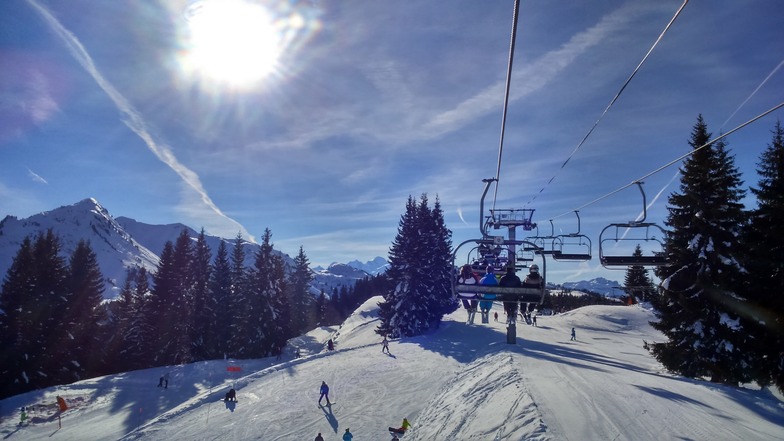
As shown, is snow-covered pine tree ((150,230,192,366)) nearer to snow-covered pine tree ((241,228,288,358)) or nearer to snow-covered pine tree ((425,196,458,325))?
snow-covered pine tree ((241,228,288,358))

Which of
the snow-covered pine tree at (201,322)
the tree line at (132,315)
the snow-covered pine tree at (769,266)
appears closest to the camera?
the snow-covered pine tree at (769,266)

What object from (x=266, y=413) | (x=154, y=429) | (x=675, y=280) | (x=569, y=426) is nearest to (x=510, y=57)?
(x=569, y=426)

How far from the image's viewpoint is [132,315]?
41.9 metres

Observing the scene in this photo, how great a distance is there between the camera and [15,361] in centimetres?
3222

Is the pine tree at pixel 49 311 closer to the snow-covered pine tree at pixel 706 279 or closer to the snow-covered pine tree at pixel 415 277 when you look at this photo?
the snow-covered pine tree at pixel 415 277

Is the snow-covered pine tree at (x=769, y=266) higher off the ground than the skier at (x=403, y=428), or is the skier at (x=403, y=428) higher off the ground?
the snow-covered pine tree at (x=769, y=266)

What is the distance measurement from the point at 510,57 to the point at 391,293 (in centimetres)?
3692

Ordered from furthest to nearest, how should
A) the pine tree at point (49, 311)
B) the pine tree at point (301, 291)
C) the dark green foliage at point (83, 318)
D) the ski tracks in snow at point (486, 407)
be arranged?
the pine tree at point (301, 291) → the dark green foliage at point (83, 318) → the pine tree at point (49, 311) → the ski tracks in snow at point (486, 407)

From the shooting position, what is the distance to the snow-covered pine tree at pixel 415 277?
39250mm

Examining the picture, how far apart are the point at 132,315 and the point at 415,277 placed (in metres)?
30.3

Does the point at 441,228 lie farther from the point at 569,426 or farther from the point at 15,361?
the point at 15,361

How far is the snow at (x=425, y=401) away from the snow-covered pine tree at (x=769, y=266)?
1774mm

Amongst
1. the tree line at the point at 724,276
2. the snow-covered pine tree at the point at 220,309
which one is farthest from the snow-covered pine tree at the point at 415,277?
the tree line at the point at 724,276

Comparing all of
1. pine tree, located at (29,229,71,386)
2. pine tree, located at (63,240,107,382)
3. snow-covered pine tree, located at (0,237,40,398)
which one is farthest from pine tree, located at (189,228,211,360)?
snow-covered pine tree, located at (0,237,40,398)
